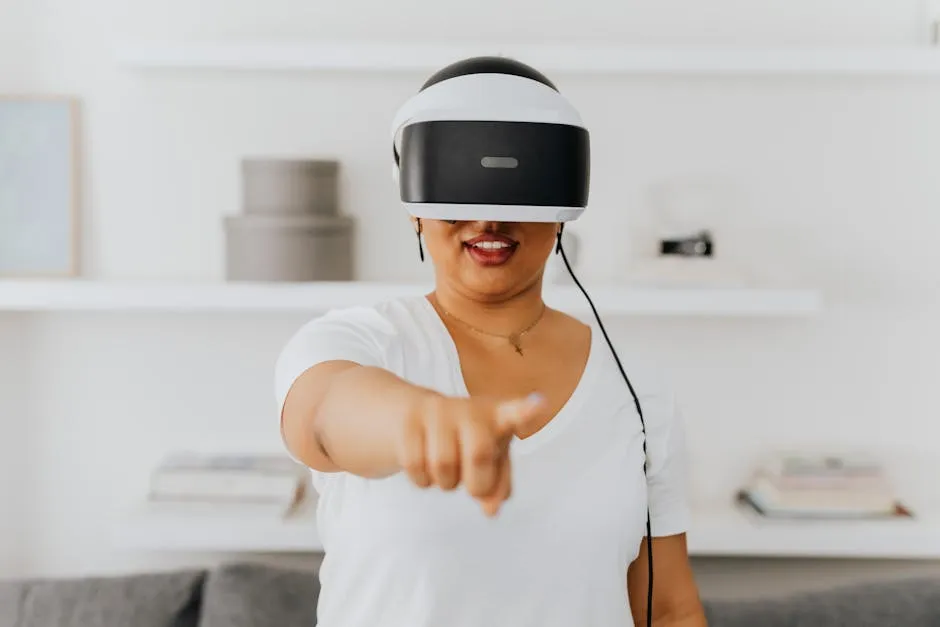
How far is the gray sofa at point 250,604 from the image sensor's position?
1.52 meters

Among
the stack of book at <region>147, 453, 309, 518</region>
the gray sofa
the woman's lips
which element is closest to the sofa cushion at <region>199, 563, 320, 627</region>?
the gray sofa

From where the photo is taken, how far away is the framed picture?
1.75 metres

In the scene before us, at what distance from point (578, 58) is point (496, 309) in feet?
2.93

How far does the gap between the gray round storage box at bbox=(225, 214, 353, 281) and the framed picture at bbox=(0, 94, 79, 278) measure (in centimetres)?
39

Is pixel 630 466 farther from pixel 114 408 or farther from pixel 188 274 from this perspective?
pixel 114 408

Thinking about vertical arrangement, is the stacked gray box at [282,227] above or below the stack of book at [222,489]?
above

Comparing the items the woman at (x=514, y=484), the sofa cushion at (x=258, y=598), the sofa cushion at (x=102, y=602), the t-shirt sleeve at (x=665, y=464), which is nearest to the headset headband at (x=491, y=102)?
the woman at (x=514, y=484)

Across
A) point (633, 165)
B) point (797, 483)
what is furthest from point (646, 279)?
point (797, 483)

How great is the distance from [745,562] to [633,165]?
2.78 feet

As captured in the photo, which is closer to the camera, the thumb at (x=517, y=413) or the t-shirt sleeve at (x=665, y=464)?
the thumb at (x=517, y=413)

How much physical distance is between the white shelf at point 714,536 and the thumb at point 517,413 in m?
1.29

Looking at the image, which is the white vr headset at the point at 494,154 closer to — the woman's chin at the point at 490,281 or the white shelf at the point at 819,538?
the woman's chin at the point at 490,281

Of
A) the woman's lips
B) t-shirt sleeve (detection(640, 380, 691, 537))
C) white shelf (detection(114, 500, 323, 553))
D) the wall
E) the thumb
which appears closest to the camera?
the thumb

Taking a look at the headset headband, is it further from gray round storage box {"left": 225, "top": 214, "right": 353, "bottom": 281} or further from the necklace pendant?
gray round storage box {"left": 225, "top": 214, "right": 353, "bottom": 281}
